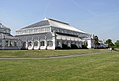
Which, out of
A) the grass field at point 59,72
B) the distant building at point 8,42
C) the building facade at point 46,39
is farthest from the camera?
the building facade at point 46,39

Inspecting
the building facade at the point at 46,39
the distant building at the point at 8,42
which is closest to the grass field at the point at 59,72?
the distant building at the point at 8,42

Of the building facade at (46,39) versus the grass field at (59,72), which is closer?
the grass field at (59,72)

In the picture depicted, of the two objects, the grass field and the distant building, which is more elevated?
the distant building

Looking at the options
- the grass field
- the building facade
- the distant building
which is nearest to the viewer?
the grass field

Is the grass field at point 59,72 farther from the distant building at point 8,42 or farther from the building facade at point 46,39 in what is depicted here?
the building facade at point 46,39

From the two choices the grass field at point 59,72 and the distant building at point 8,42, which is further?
the distant building at point 8,42

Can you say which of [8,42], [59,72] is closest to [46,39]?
[8,42]

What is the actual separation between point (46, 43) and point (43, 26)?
45.2 ft

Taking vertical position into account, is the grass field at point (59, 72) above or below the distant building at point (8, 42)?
below

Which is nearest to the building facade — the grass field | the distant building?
the distant building

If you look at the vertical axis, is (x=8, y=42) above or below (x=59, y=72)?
above

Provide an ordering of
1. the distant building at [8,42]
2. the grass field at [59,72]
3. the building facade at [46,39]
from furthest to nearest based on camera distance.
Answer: the building facade at [46,39]
the distant building at [8,42]
the grass field at [59,72]

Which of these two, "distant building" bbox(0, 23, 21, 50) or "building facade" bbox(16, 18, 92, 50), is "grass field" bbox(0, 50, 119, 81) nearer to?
"distant building" bbox(0, 23, 21, 50)

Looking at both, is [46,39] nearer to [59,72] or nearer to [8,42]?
[8,42]
